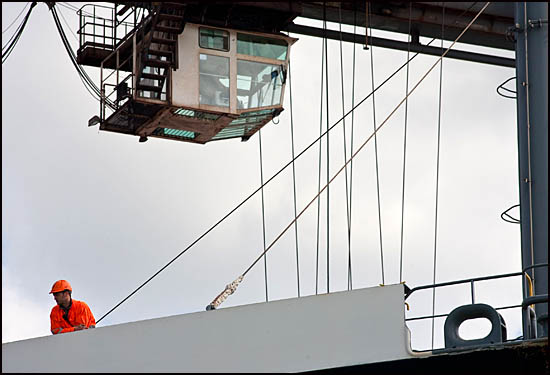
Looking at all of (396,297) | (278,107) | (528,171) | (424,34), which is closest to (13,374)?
(396,297)

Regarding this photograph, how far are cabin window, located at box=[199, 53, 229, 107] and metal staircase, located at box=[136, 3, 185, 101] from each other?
44 centimetres

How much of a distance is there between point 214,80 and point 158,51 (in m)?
0.85

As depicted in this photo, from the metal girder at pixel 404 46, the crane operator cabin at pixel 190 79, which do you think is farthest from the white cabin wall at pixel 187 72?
the metal girder at pixel 404 46

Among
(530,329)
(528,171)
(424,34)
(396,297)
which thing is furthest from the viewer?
(424,34)

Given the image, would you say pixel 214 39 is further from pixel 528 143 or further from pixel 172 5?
pixel 528 143

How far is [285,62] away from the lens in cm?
1595

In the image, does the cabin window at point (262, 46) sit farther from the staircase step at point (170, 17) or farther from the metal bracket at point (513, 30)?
the metal bracket at point (513, 30)

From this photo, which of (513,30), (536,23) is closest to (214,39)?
Answer: (513,30)

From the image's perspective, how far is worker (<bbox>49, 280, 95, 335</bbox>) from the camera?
11.0m

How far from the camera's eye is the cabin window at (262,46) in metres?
15.7

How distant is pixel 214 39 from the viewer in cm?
1554

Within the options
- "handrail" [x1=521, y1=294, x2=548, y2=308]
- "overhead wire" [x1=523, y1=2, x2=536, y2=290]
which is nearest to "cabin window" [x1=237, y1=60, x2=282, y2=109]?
"overhead wire" [x1=523, y1=2, x2=536, y2=290]

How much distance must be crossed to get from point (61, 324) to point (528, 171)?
16.0 feet

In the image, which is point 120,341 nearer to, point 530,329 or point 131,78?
point 530,329
